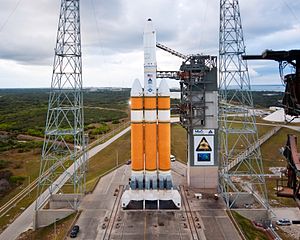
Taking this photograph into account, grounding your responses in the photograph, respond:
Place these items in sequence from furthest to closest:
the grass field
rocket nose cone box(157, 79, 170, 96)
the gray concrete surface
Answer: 1. rocket nose cone box(157, 79, 170, 96)
2. the grass field
3. the gray concrete surface

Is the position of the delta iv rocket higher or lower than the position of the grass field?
higher

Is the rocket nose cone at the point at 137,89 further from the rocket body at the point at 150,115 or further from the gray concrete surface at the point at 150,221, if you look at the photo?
the gray concrete surface at the point at 150,221

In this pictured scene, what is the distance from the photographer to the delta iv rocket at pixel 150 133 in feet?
103

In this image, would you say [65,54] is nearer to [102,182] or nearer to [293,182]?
[102,182]

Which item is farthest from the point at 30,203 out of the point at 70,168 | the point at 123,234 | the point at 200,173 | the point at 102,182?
the point at 200,173

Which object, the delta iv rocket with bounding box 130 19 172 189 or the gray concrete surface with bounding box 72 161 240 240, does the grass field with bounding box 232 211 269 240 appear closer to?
the gray concrete surface with bounding box 72 161 240 240

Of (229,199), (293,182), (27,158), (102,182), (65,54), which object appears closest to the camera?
(293,182)

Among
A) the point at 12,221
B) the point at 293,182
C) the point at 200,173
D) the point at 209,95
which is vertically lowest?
the point at 12,221

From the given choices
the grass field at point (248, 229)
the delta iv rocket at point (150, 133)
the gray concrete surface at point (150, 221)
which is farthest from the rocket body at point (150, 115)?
the grass field at point (248, 229)

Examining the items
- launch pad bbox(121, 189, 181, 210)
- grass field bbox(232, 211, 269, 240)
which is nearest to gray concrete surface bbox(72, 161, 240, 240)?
launch pad bbox(121, 189, 181, 210)

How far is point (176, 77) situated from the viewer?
36.3 meters

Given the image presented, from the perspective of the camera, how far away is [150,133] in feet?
103

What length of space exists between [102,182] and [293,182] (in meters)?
29.2

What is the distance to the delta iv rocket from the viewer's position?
31344 mm
